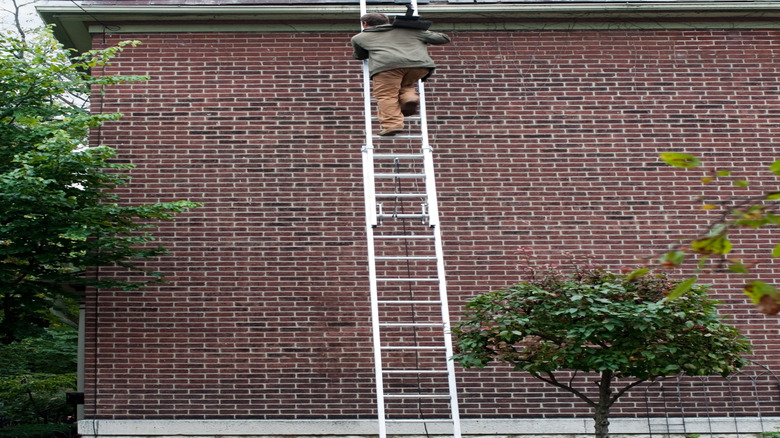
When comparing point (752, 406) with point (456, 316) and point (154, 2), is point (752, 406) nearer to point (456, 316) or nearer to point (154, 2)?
point (456, 316)

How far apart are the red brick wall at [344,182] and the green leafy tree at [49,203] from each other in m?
0.52

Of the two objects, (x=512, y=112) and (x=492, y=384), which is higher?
(x=512, y=112)

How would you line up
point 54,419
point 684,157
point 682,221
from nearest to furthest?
point 684,157 < point 682,221 < point 54,419

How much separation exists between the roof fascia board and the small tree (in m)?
4.18

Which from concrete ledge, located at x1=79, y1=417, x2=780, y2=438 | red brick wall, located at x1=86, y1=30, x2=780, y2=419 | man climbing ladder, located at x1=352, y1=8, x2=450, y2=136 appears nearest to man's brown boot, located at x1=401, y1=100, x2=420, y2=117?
man climbing ladder, located at x1=352, y1=8, x2=450, y2=136

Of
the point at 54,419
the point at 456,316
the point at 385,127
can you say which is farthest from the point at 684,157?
the point at 54,419

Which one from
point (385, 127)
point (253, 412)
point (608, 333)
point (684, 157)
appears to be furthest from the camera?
point (253, 412)

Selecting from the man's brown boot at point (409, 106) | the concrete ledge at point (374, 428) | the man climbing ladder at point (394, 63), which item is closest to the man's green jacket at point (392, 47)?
the man climbing ladder at point (394, 63)

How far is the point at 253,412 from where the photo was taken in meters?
8.38

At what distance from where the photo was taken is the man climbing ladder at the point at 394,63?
7156 mm

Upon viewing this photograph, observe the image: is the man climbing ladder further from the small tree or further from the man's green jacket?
the small tree

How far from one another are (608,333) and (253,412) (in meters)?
4.15

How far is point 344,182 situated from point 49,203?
3044 millimetres

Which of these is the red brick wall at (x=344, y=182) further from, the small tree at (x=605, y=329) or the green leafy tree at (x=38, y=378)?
the green leafy tree at (x=38, y=378)
